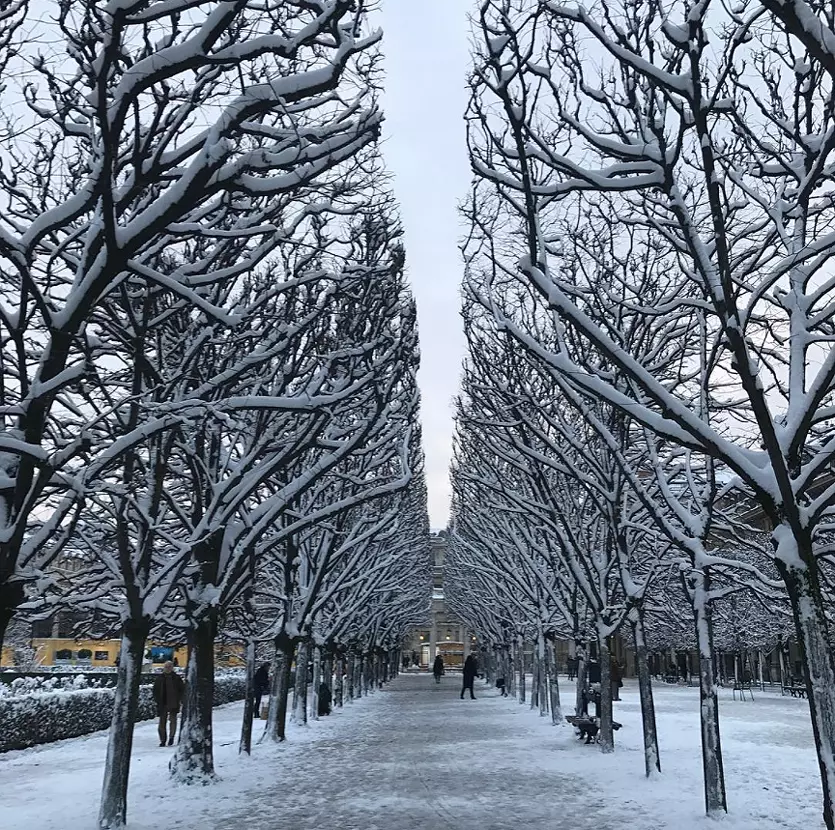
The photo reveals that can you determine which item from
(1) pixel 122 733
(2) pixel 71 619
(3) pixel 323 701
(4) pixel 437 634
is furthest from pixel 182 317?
(4) pixel 437 634

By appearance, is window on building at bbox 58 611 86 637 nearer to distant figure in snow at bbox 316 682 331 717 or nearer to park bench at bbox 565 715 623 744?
distant figure in snow at bbox 316 682 331 717

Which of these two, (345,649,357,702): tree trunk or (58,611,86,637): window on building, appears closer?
(58,611,86,637): window on building

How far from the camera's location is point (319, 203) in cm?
979

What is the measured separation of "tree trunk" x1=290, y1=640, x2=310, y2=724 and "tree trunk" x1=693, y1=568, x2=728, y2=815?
14.4m

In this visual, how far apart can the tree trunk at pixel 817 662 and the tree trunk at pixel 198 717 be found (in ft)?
26.7

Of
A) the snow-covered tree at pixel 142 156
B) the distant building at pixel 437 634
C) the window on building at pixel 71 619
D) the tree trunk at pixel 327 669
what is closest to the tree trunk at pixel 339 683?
the tree trunk at pixel 327 669

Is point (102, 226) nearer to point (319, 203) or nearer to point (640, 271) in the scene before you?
point (319, 203)

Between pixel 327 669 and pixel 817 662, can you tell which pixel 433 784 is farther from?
pixel 327 669

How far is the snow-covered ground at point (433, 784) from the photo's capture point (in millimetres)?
10078

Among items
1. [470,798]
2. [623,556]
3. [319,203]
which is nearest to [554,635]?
[623,556]

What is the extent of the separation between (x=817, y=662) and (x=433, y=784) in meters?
7.52

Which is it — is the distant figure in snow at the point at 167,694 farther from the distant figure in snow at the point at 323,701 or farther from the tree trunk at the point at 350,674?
the tree trunk at the point at 350,674

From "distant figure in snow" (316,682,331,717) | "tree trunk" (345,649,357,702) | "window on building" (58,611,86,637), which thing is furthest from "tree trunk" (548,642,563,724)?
"tree trunk" (345,649,357,702)

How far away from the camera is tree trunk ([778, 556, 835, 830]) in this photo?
657cm
